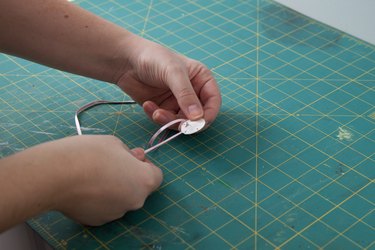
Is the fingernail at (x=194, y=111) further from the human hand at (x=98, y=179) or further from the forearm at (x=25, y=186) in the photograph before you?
the forearm at (x=25, y=186)

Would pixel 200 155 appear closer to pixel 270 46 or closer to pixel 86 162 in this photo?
pixel 86 162

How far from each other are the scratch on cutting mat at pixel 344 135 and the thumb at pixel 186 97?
29cm

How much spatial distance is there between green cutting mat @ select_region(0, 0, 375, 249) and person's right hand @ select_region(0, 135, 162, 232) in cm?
5

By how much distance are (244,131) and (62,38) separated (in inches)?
16.9

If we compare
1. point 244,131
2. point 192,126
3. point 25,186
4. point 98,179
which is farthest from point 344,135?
point 25,186

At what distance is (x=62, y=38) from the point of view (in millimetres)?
1079

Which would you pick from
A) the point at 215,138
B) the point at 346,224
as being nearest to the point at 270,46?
the point at 215,138

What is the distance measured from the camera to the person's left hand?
103 cm

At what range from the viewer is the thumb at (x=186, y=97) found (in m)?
1.02

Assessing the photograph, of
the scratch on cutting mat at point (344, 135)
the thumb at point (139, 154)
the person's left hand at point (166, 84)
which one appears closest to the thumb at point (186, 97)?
the person's left hand at point (166, 84)

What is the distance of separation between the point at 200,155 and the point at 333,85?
0.39 metres

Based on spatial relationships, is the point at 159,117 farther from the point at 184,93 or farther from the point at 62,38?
the point at 62,38

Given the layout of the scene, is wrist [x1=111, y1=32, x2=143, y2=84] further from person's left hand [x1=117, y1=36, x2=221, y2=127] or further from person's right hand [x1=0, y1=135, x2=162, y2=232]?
person's right hand [x1=0, y1=135, x2=162, y2=232]

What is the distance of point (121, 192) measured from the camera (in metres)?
0.84
